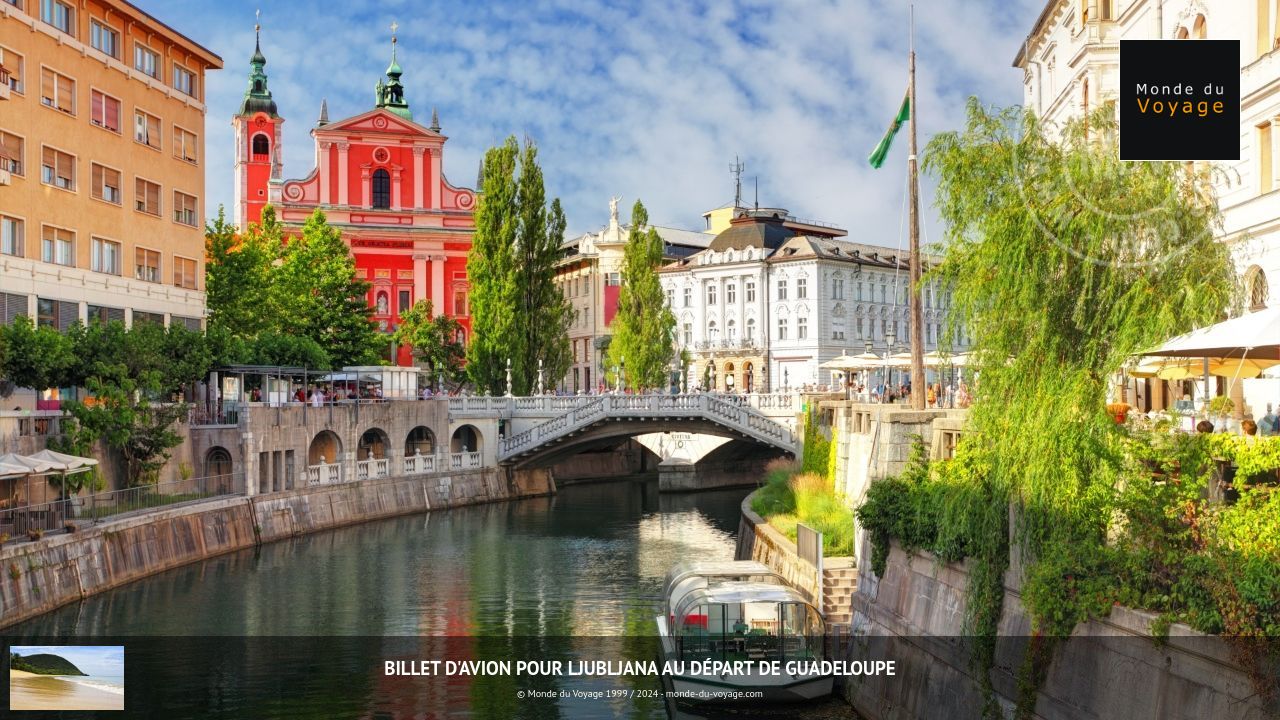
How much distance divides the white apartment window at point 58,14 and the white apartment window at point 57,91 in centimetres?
177

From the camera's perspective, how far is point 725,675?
26422 mm

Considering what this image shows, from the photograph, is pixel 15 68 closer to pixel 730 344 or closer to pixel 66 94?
pixel 66 94

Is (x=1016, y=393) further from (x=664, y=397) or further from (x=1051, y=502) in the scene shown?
(x=664, y=397)

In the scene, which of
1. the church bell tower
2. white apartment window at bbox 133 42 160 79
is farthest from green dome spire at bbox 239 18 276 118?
white apartment window at bbox 133 42 160 79

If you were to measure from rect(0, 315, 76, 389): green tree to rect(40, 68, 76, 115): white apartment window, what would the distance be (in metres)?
9.88

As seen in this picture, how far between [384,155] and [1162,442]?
3024 inches

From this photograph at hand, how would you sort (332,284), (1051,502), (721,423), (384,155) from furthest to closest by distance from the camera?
(384,155) → (332,284) → (721,423) → (1051,502)

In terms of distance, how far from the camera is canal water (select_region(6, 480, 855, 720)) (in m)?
28.0

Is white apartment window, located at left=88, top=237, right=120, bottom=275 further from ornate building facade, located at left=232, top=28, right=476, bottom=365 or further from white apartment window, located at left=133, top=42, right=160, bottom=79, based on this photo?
ornate building facade, located at left=232, top=28, right=476, bottom=365

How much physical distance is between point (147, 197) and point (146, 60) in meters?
5.52

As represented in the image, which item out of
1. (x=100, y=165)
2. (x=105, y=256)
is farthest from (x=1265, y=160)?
(x=105, y=256)

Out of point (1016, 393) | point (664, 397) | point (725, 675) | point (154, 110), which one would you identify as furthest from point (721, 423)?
point (1016, 393)

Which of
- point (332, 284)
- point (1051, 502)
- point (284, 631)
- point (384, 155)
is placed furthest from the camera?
point (384, 155)

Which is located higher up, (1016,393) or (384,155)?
(384,155)
